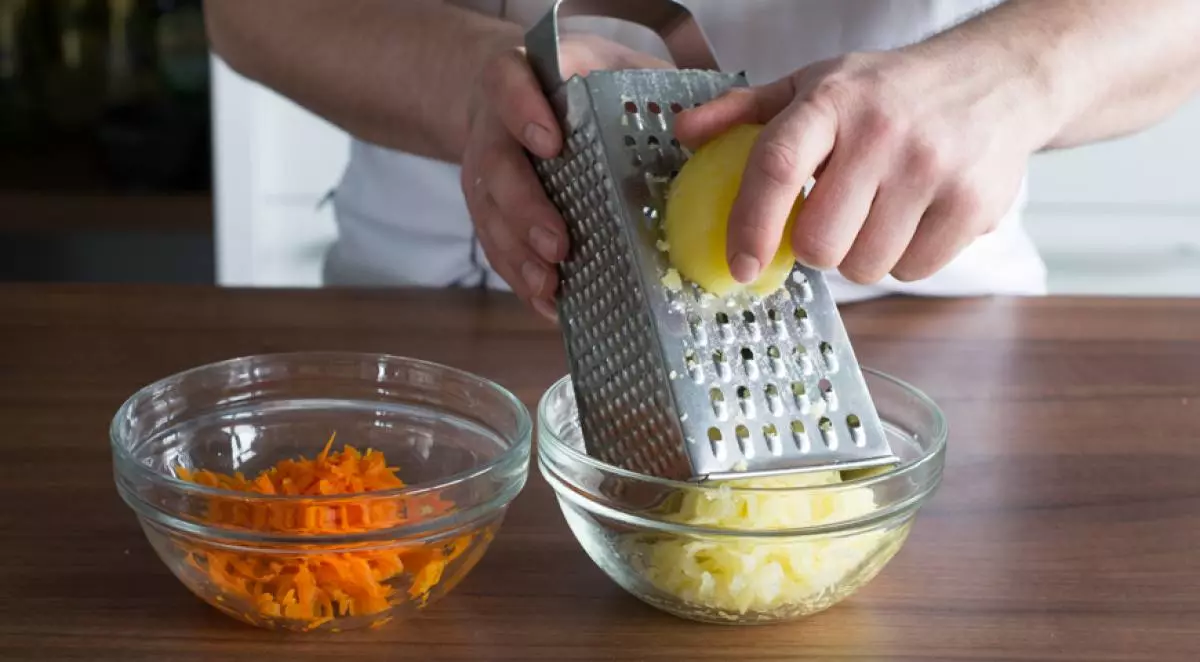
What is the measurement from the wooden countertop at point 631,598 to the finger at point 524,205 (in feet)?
0.60

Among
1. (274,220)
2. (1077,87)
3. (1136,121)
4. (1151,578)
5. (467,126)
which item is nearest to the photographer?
(1151,578)

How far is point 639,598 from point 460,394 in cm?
21

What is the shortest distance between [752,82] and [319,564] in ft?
3.01

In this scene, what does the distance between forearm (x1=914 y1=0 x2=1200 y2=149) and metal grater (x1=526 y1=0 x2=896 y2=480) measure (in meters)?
0.21

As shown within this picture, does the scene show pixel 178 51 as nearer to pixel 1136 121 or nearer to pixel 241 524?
pixel 1136 121

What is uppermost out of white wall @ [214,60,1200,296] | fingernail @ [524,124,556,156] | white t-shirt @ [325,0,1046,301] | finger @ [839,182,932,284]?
fingernail @ [524,124,556,156]

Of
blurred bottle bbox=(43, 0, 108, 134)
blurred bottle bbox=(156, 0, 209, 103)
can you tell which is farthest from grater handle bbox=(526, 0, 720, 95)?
blurred bottle bbox=(43, 0, 108, 134)

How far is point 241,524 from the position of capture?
0.74 metres

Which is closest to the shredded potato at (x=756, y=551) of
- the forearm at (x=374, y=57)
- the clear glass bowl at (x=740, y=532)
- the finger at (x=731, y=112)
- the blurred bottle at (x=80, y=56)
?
the clear glass bowl at (x=740, y=532)

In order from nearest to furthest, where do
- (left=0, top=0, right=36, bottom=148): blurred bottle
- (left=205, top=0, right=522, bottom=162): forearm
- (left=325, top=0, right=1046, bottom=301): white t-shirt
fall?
(left=205, top=0, right=522, bottom=162): forearm → (left=325, top=0, right=1046, bottom=301): white t-shirt → (left=0, top=0, right=36, bottom=148): blurred bottle

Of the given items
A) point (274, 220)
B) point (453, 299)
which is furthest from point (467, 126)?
point (274, 220)

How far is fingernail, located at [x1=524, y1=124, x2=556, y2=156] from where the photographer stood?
90 centimetres

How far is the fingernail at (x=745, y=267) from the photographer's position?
2.49 ft

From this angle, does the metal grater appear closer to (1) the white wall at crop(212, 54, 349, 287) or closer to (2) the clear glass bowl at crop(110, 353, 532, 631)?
(2) the clear glass bowl at crop(110, 353, 532, 631)
